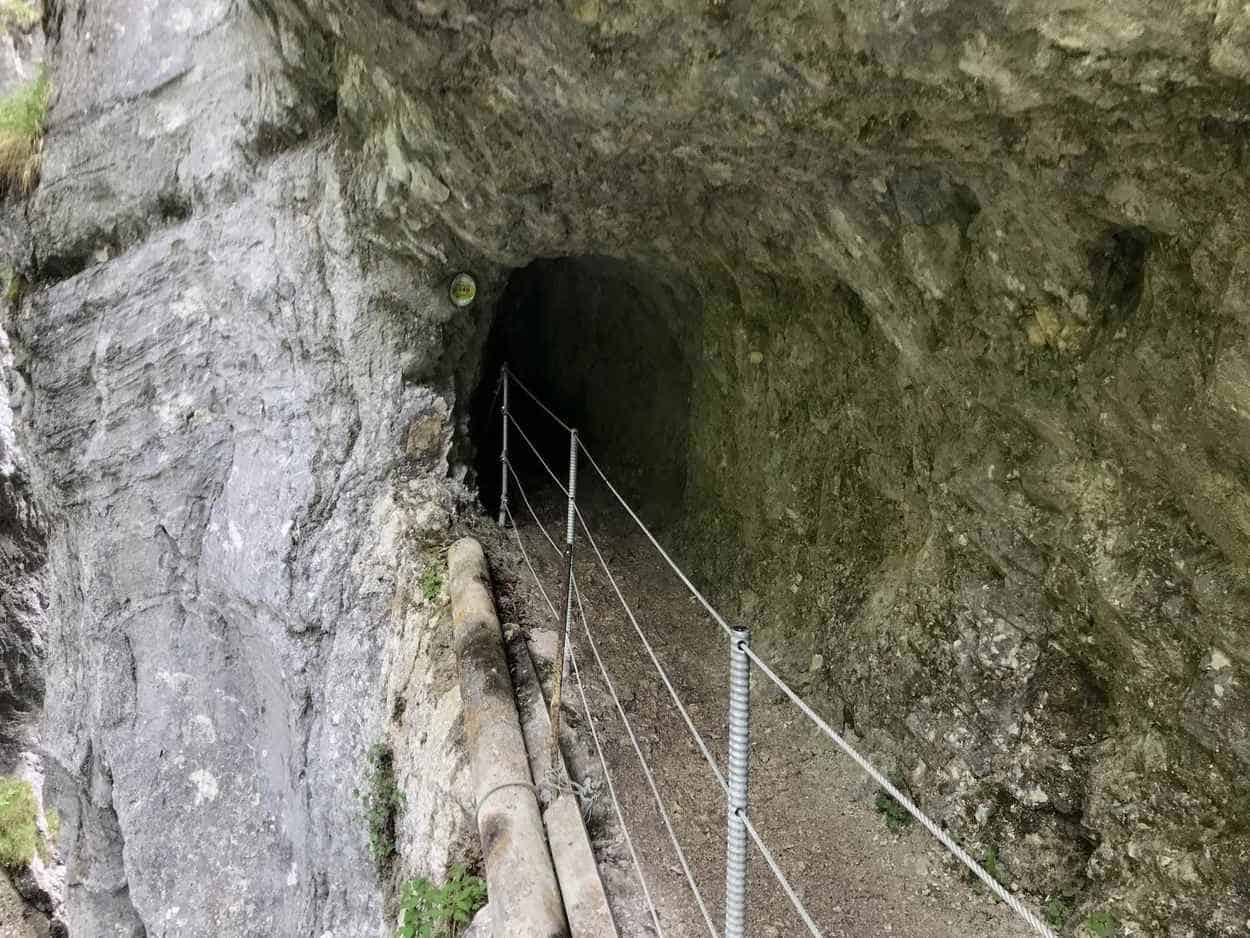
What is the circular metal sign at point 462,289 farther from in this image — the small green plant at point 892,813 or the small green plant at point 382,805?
the small green plant at point 892,813

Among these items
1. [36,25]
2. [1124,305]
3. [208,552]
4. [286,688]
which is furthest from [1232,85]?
[36,25]

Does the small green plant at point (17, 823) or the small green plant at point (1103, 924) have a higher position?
the small green plant at point (1103, 924)

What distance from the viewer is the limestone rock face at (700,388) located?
2.64 metres

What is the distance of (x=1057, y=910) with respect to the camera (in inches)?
127

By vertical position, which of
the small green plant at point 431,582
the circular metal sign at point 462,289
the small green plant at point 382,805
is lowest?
the small green plant at point 382,805

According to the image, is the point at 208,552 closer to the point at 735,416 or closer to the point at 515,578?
the point at 515,578

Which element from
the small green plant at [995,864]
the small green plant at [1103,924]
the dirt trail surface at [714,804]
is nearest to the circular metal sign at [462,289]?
the dirt trail surface at [714,804]

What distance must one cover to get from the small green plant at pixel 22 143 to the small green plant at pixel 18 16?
1111 millimetres

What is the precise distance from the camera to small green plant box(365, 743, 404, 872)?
4.53 metres

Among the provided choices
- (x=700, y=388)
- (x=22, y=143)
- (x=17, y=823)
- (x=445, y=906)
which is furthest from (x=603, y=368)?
(x=17, y=823)

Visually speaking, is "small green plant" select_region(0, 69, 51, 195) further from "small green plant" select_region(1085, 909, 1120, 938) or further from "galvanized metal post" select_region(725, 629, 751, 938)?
"small green plant" select_region(1085, 909, 1120, 938)

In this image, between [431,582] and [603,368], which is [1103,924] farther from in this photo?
[603,368]

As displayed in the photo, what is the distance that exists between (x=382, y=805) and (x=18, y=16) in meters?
8.01

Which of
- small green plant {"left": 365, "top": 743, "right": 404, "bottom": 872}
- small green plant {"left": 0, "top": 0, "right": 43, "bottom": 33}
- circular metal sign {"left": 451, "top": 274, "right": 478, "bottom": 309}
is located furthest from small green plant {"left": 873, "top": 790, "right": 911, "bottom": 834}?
small green plant {"left": 0, "top": 0, "right": 43, "bottom": 33}
